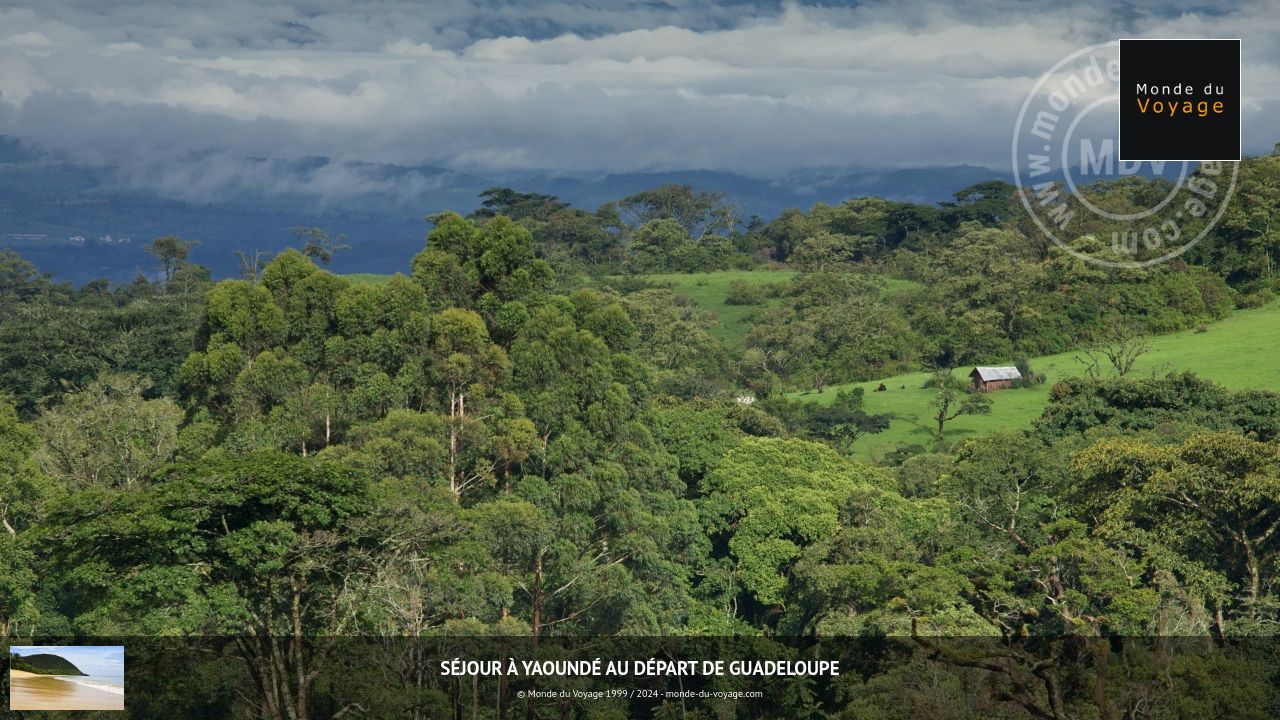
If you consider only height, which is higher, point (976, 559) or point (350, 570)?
point (350, 570)

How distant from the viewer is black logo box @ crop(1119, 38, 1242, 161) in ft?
134

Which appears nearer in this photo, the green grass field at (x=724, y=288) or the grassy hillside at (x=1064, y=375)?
the grassy hillside at (x=1064, y=375)

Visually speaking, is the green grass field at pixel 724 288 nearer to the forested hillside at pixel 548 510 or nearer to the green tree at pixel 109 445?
the forested hillside at pixel 548 510

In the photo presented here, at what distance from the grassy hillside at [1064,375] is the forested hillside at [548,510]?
6.83 ft

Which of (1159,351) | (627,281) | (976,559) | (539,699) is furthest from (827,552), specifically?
(627,281)

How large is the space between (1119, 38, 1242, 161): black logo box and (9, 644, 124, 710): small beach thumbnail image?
1261 inches

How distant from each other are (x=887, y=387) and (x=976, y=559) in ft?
100

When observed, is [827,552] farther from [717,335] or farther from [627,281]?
[627,281]

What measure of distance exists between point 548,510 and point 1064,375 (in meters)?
34.3

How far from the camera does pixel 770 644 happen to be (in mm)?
28750

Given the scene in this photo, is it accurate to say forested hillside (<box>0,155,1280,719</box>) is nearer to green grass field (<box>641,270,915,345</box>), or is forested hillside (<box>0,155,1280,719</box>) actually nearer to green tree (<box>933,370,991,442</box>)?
green tree (<box>933,370,991,442</box>)

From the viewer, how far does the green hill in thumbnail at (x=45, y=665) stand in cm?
1980

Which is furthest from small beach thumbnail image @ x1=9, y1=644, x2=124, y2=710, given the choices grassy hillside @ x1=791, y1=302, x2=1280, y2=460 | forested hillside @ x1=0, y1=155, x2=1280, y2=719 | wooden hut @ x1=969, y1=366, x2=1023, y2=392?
wooden hut @ x1=969, y1=366, x2=1023, y2=392

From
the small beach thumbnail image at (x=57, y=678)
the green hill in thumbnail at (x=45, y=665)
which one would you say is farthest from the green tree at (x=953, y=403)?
the green hill in thumbnail at (x=45, y=665)
